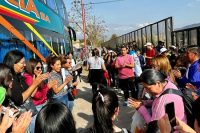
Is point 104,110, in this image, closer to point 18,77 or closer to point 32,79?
point 18,77

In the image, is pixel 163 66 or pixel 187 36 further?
pixel 187 36

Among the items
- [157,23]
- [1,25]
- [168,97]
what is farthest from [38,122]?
[157,23]

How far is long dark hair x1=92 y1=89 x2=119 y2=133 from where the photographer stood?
9.68ft

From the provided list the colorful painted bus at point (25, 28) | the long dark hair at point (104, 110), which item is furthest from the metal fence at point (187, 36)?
the long dark hair at point (104, 110)

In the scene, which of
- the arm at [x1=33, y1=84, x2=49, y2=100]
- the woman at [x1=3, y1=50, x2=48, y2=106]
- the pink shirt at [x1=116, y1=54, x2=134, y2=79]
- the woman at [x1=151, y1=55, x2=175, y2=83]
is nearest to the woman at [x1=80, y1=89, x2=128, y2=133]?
the woman at [x1=3, y1=50, x2=48, y2=106]

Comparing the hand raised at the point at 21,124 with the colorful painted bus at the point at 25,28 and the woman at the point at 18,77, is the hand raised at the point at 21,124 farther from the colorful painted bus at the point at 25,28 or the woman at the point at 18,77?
the colorful painted bus at the point at 25,28

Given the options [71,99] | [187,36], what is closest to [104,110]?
[71,99]

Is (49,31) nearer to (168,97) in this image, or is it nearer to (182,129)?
(168,97)

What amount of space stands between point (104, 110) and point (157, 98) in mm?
885

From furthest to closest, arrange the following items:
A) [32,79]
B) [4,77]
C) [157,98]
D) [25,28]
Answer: [25,28]
[32,79]
[157,98]
[4,77]

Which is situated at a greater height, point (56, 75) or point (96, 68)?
point (56, 75)

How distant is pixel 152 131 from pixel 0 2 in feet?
12.5

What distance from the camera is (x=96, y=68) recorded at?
416 inches

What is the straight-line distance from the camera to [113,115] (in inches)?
121
